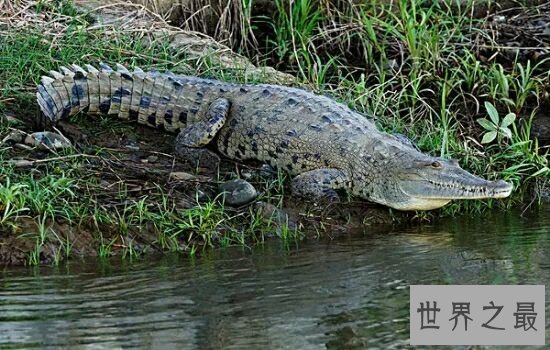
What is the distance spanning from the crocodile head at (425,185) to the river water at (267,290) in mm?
215

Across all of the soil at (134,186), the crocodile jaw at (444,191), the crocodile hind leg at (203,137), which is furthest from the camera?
the crocodile hind leg at (203,137)

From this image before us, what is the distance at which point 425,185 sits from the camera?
6.76m

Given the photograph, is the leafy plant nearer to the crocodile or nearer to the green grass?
the green grass

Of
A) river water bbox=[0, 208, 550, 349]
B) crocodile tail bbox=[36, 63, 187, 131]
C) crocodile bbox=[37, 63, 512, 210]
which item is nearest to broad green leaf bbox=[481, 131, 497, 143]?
crocodile bbox=[37, 63, 512, 210]

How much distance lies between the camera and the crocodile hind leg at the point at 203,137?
23.5ft

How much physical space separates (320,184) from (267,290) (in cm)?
187

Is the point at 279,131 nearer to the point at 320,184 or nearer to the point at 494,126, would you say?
the point at 320,184

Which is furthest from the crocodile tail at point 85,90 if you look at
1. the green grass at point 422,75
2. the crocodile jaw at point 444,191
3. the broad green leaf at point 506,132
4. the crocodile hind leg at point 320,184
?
the broad green leaf at point 506,132

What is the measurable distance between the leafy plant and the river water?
1.14 m

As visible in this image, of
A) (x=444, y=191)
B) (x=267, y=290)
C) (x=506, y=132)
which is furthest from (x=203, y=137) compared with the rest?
(x=267, y=290)

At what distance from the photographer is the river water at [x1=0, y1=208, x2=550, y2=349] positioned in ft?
14.3

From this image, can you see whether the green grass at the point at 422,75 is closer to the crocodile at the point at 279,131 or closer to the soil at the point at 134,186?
the crocodile at the point at 279,131

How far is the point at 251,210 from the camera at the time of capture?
21.2 feet

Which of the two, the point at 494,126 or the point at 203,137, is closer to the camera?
the point at 203,137
